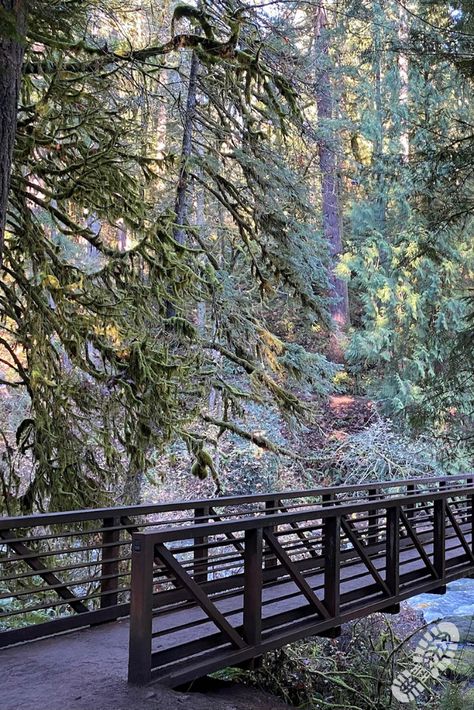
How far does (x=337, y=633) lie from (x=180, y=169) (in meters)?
5.76

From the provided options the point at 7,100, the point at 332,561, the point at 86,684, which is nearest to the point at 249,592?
the point at 332,561

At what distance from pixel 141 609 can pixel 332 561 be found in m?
1.96

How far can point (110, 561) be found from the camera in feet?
16.6

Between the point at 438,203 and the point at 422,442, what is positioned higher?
the point at 438,203

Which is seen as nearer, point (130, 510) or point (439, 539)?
point (130, 510)

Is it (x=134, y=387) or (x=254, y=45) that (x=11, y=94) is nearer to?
(x=134, y=387)

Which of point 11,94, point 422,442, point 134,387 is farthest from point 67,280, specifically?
point 422,442

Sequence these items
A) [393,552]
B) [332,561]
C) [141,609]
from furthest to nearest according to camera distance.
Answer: [393,552]
[332,561]
[141,609]

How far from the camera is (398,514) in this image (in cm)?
584

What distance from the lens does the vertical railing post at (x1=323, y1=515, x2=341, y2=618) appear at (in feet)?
16.4

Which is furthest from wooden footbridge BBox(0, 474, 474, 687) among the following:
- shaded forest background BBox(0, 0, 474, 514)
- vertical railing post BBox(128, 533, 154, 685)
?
shaded forest background BBox(0, 0, 474, 514)

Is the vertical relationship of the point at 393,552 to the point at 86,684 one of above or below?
above

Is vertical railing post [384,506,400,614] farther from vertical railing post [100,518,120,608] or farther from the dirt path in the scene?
Result: vertical railing post [100,518,120,608]

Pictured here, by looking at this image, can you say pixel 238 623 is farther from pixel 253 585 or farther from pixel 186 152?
pixel 186 152
